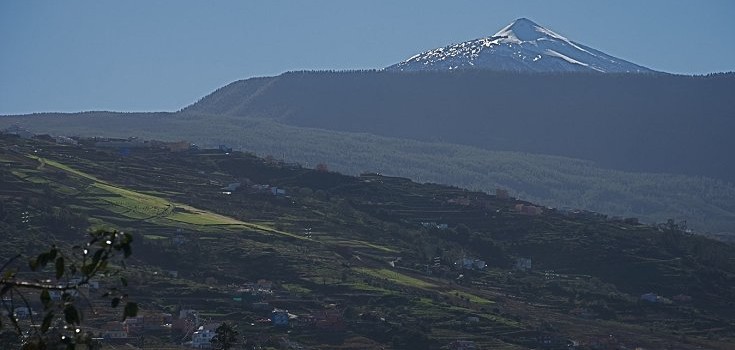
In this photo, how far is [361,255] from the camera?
4753cm

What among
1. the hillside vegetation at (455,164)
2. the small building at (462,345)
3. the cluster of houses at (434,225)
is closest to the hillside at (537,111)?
the hillside vegetation at (455,164)

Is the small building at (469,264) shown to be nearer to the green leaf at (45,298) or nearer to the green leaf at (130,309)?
the green leaf at (130,309)

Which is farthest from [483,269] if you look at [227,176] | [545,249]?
[227,176]

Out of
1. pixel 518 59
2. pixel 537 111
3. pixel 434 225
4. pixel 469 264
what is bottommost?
pixel 469 264

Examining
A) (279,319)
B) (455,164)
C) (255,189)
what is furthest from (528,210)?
(455,164)

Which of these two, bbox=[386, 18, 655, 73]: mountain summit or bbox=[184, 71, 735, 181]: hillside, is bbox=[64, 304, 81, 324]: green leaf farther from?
bbox=[386, 18, 655, 73]: mountain summit

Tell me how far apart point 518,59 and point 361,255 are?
143m

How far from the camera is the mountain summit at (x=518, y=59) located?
18400 cm

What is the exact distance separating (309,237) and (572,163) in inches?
3138

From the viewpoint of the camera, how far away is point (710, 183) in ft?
399

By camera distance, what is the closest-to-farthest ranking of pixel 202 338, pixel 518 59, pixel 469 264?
1. pixel 202 338
2. pixel 469 264
3. pixel 518 59

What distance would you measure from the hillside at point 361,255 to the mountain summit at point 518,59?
11793cm

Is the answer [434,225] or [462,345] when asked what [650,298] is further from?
[462,345]

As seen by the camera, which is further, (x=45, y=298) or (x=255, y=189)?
(x=255, y=189)
